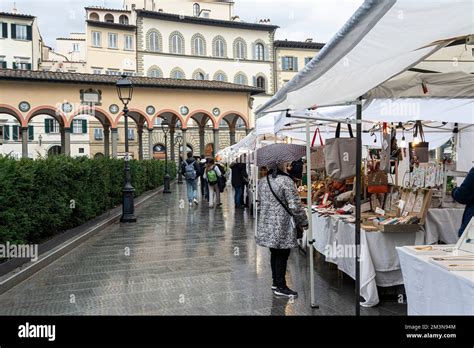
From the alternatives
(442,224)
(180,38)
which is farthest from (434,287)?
(180,38)

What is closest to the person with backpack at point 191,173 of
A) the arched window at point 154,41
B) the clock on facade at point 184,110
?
the clock on facade at point 184,110

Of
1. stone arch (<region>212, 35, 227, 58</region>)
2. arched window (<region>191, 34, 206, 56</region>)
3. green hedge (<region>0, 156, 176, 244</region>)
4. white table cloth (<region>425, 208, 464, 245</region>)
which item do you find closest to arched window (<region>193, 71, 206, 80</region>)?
arched window (<region>191, 34, 206, 56</region>)

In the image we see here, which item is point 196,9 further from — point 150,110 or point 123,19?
point 150,110

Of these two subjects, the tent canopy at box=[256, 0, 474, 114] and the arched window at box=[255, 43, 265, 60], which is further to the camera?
the arched window at box=[255, 43, 265, 60]

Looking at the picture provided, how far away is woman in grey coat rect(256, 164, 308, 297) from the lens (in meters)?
5.12

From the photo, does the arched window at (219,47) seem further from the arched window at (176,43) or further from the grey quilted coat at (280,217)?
the grey quilted coat at (280,217)

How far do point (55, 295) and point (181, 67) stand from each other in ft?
164

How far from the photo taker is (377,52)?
122 inches

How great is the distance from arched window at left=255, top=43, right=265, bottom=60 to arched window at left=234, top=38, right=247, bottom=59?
169 centimetres

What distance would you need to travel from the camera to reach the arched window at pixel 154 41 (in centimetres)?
5203

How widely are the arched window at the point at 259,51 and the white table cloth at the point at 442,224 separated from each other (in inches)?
2136

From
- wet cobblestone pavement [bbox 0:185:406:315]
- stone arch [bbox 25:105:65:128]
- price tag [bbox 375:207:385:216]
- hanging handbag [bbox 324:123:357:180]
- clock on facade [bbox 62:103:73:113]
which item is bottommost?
wet cobblestone pavement [bbox 0:185:406:315]

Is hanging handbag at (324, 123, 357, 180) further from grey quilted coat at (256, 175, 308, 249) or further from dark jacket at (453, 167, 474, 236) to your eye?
dark jacket at (453, 167, 474, 236)

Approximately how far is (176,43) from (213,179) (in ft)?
136
